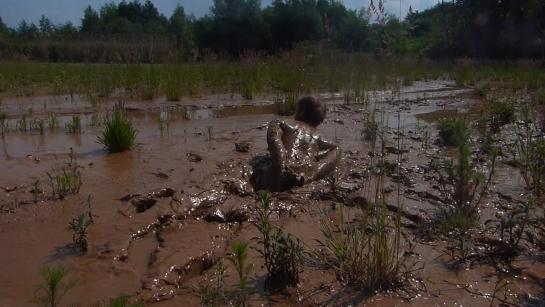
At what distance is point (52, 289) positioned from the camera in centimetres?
267

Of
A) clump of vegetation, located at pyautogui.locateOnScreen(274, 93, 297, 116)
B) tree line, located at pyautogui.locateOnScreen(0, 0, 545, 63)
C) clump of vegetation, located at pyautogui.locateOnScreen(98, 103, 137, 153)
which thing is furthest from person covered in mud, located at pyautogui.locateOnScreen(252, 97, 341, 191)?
tree line, located at pyautogui.locateOnScreen(0, 0, 545, 63)

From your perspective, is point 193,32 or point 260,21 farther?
point 193,32

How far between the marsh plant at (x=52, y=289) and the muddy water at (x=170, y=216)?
0.20ft

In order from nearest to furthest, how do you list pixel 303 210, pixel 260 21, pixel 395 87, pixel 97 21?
pixel 395 87 → pixel 303 210 → pixel 260 21 → pixel 97 21

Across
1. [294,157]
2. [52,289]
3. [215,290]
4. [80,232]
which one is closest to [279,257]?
[215,290]

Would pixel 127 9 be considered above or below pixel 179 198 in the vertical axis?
above

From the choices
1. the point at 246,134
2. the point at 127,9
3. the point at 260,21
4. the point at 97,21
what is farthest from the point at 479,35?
the point at 127,9

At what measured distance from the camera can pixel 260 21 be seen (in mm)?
35438

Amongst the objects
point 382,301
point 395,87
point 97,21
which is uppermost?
point 97,21

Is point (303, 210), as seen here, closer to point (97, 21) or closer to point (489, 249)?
point (489, 249)

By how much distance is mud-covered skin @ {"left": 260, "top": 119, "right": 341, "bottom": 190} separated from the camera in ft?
15.7

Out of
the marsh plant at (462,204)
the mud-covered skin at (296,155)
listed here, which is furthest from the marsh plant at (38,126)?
the marsh plant at (462,204)

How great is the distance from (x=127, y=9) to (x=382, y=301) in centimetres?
6972

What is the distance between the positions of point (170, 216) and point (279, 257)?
1330 mm
